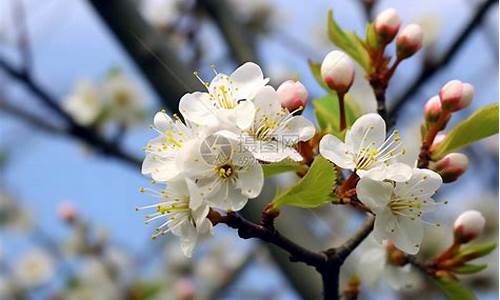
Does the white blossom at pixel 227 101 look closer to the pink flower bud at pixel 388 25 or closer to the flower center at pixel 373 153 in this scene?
the flower center at pixel 373 153

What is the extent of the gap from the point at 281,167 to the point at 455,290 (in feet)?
0.97

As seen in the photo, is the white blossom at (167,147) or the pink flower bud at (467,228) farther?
the pink flower bud at (467,228)

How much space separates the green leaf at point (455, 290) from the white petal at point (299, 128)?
30 cm

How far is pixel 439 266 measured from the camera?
949mm

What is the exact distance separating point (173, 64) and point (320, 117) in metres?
0.91

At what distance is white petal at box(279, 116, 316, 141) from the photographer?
0.76 metres

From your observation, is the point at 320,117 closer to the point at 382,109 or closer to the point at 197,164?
the point at 382,109

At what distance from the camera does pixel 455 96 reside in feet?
2.91

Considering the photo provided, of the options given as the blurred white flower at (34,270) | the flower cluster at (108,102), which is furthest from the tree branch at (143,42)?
the blurred white flower at (34,270)

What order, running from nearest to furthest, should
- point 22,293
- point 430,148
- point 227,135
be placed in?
point 227,135 → point 430,148 → point 22,293

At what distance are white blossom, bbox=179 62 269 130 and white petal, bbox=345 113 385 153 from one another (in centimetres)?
11

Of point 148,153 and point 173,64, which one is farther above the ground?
point 148,153

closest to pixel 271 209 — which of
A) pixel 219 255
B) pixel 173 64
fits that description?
pixel 173 64

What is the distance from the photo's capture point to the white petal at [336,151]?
74 centimetres
